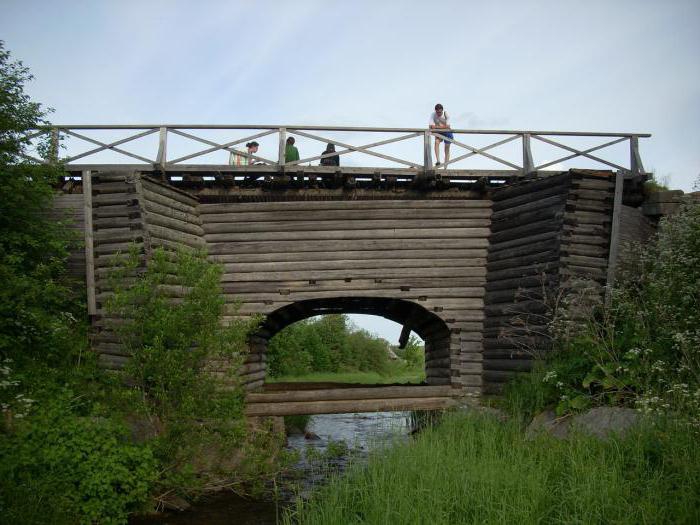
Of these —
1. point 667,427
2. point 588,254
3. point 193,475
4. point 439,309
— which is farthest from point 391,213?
point 667,427

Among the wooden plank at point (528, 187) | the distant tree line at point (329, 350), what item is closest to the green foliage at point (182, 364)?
the wooden plank at point (528, 187)

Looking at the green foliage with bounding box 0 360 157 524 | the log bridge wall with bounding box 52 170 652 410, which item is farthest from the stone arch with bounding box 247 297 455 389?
the green foliage with bounding box 0 360 157 524

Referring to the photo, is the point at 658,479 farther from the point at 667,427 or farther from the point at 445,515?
the point at 445,515

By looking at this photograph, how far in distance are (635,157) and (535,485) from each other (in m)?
9.44

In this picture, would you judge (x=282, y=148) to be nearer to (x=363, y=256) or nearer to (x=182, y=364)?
(x=363, y=256)

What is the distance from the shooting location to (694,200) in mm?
11141

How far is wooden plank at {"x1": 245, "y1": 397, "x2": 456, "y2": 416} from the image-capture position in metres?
11.1

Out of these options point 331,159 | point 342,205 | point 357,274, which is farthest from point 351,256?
point 331,159

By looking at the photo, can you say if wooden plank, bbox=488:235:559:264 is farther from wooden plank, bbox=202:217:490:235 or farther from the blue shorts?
the blue shorts

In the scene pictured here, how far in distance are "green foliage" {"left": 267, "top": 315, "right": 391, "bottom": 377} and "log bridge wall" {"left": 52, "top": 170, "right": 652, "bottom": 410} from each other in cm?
1451

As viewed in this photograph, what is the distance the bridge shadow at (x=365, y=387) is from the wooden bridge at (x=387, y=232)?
0.04m

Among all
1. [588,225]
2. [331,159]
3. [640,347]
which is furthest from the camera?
[331,159]

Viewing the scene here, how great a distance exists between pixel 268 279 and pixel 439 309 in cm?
376

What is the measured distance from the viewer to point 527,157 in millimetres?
12508
